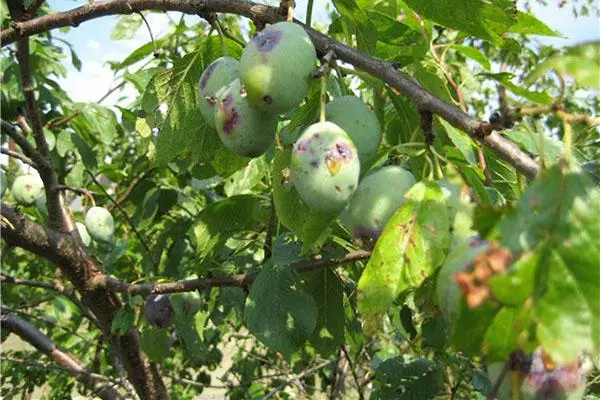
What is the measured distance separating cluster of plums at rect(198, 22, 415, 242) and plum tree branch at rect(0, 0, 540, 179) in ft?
0.18

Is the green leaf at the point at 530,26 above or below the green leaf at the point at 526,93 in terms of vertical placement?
above

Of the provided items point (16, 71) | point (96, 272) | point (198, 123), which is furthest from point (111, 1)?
point (16, 71)

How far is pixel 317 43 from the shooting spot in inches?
34.5

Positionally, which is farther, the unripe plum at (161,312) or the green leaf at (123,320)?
the unripe plum at (161,312)

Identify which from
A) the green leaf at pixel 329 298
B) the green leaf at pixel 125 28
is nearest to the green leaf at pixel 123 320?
the green leaf at pixel 329 298

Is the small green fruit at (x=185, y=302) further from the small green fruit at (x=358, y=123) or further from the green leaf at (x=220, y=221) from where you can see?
the small green fruit at (x=358, y=123)

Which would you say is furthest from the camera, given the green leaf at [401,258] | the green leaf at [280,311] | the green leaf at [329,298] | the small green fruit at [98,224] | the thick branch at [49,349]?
the thick branch at [49,349]

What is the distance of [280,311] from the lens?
51.4 inches

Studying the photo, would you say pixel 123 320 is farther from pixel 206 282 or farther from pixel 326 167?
pixel 326 167

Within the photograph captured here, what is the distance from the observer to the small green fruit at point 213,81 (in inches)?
37.1

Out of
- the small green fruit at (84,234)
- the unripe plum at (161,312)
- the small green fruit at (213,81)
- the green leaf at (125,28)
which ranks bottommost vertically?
the unripe plum at (161,312)

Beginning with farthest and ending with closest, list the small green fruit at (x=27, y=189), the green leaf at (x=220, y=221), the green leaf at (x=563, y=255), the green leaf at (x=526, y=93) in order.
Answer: the small green fruit at (x=27, y=189)
the green leaf at (x=220, y=221)
the green leaf at (x=526, y=93)
the green leaf at (x=563, y=255)

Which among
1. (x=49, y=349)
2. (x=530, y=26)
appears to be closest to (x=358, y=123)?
(x=530, y=26)

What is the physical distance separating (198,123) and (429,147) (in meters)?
0.49
